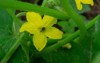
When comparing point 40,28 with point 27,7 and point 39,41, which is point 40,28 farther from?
point 27,7

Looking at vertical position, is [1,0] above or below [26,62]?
above

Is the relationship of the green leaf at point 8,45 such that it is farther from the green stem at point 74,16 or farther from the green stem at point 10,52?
the green stem at point 74,16

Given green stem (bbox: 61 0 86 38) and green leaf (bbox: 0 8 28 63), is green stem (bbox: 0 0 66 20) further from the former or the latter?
green leaf (bbox: 0 8 28 63)

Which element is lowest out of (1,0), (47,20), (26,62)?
(26,62)

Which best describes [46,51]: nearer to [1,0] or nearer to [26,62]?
[26,62]

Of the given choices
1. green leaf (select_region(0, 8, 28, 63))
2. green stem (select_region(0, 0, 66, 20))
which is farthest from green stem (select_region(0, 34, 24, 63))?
green stem (select_region(0, 0, 66, 20))

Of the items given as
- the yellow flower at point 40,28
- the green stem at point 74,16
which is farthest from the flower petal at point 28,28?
the green stem at point 74,16

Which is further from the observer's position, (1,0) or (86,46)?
(86,46)

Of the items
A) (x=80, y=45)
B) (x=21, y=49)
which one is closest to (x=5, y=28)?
(x=21, y=49)
